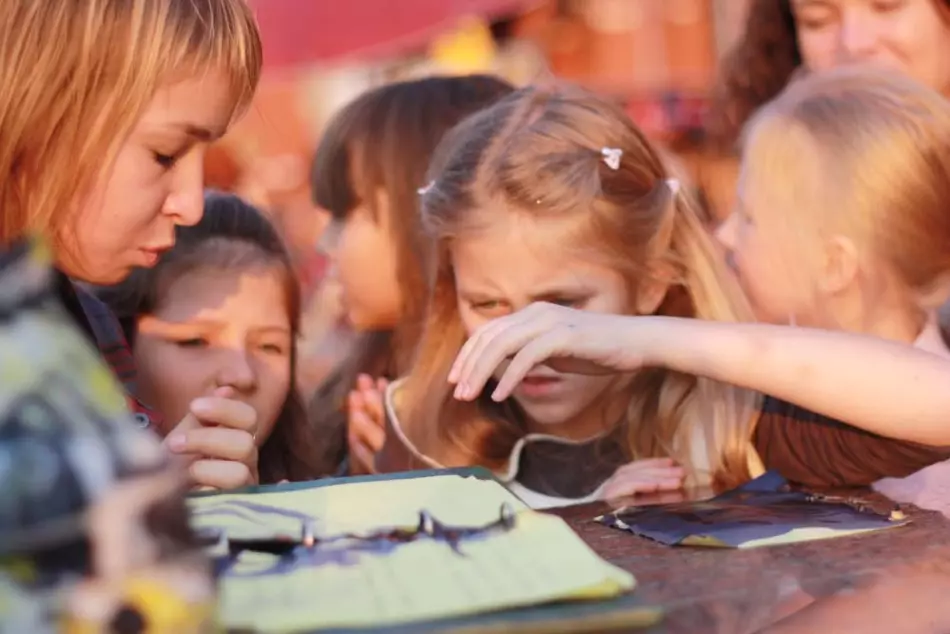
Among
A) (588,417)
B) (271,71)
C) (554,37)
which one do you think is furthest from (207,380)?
(554,37)

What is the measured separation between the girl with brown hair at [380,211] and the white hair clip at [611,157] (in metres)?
0.45

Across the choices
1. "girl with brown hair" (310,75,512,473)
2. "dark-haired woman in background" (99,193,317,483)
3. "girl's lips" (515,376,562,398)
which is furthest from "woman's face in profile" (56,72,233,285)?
"girl with brown hair" (310,75,512,473)

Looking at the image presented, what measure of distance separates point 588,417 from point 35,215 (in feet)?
2.60

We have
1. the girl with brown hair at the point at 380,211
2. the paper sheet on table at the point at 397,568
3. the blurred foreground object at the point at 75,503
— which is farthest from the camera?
the girl with brown hair at the point at 380,211

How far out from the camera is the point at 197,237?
5.69ft

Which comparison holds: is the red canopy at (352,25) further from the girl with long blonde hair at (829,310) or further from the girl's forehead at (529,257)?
the girl's forehead at (529,257)

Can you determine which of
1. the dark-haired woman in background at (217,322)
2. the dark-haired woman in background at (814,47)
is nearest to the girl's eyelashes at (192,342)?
the dark-haired woman in background at (217,322)

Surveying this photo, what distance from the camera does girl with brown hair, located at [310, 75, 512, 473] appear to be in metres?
2.11

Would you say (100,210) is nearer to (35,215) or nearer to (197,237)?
(35,215)

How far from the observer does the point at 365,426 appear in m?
1.81

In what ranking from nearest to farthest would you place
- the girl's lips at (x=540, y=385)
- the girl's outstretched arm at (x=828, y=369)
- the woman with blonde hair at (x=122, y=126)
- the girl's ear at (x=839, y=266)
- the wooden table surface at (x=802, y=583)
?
1. the wooden table surface at (x=802, y=583)
2. the woman with blonde hair at (x=122, y=126)
3. the girl's outstretched arm at (x=828, y=369)
4. the girl's lips at (x=540, y=385)
5. the girl's ear at (x=839, y=266)

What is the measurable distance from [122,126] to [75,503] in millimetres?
671

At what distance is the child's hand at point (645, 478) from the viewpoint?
1.37 m

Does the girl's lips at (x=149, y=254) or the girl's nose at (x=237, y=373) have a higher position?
the girl's lips at (x=149, y=254)
